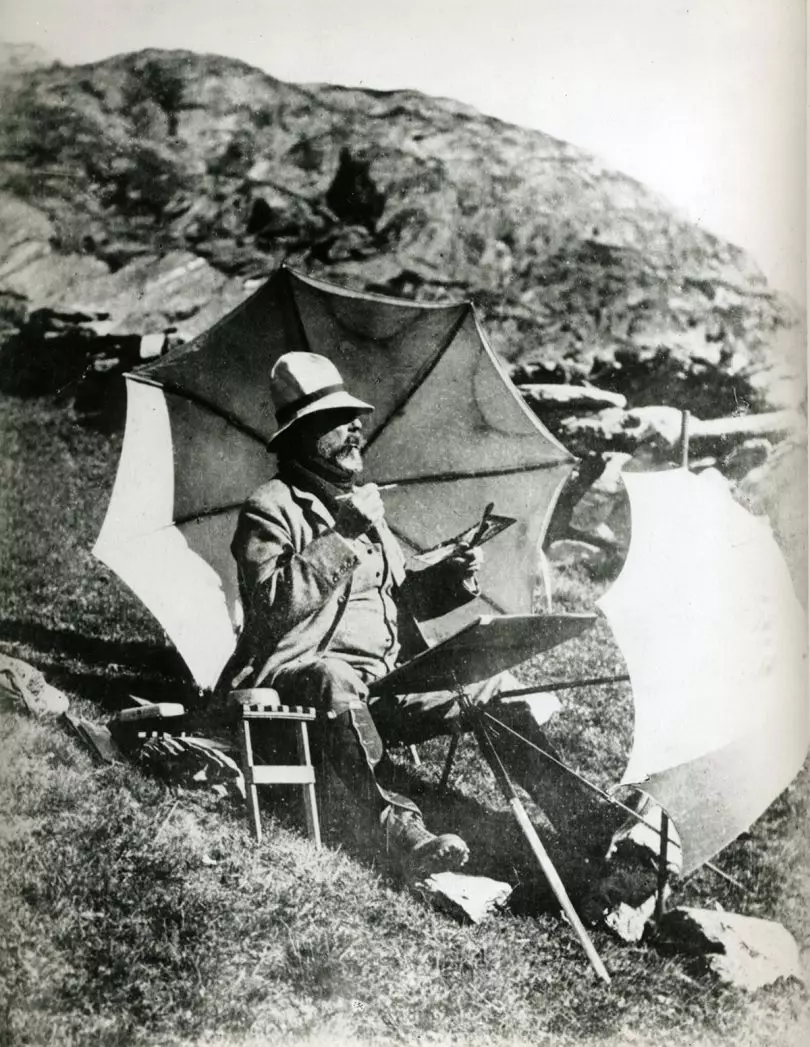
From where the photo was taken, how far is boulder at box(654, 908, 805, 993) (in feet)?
14.9

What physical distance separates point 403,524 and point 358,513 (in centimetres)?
19

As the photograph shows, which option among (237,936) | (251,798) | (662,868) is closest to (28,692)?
(251,798)

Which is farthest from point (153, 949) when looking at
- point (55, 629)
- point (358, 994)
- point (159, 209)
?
point (159, 209)

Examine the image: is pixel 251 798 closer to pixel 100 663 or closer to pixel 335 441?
pixel 100 663

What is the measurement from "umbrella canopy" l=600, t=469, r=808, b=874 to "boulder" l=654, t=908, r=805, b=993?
231mm

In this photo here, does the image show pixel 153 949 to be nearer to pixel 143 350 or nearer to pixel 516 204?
pixel 143 350

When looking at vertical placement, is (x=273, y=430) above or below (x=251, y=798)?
above

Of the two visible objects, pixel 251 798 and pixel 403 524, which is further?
pixel 403 524

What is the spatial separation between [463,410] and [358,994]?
7.50 ft

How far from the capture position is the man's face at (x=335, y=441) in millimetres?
4734

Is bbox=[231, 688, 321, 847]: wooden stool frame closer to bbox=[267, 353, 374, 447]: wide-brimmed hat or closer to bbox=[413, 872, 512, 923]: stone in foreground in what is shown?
bbox=[413, 872, 512, 923]: stone in foreground

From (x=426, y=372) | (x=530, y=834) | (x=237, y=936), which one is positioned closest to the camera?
(x=237, y=936)

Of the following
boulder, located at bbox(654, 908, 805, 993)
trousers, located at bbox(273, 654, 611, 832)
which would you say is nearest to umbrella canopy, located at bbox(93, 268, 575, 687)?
trousers, located at bbox(273, 654, 611, 832)

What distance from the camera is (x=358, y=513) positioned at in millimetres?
4695
